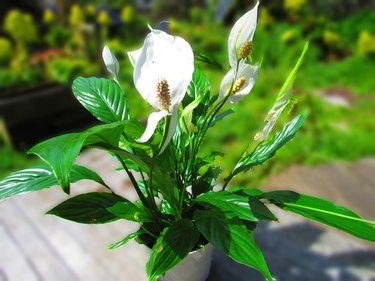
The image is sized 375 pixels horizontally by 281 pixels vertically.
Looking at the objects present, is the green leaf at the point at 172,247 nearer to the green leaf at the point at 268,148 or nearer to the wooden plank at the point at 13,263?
the green leaf at the point at 268,148

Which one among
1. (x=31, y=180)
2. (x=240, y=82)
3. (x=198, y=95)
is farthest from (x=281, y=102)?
(x=31, y=180)

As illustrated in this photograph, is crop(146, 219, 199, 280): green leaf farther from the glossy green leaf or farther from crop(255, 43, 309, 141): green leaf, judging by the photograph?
crop(255, 43, 309, 141): green leaf

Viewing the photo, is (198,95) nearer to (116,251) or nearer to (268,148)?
(268,148)

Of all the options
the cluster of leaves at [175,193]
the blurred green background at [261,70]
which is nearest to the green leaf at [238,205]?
the cluster of leaves at [175,193]

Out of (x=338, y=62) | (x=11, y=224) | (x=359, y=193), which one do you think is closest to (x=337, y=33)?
(x=338, y=62)

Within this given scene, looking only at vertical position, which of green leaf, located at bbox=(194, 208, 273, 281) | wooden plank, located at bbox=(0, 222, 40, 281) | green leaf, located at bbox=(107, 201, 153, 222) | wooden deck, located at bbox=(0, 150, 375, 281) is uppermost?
green leaf, located at bbox=(194, 208, 273, 281)

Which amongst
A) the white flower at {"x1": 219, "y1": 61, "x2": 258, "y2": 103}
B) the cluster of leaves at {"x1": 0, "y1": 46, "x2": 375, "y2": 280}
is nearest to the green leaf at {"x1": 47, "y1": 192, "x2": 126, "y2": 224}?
the cluster of leaves at {"x1": 0, "y1": 46, "x2": 375, "y2": 280}

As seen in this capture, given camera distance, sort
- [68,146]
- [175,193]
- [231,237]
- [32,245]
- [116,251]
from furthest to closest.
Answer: [32,245]
[116,251]
[175,193]
[231,237]
[68,146]
